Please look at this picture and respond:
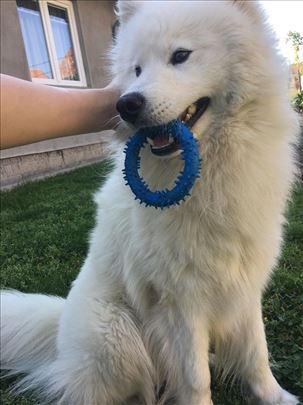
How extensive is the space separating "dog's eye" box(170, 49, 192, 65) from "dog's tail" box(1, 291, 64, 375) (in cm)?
143

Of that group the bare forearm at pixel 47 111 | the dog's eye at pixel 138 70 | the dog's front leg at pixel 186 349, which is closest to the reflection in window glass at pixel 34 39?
the bare forearm at pixel 47 111

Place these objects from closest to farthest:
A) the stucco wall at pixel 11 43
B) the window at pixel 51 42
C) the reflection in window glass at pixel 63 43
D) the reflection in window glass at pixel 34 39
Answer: the stucco wall at pixel 11 43 < the reflection in window glass at pixel 34 39 < the window at pixel 51 42 < the reflection in window glass at pixel 63 43

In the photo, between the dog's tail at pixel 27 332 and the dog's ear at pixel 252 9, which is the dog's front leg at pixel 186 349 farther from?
the dog's ear at pixel 252 9

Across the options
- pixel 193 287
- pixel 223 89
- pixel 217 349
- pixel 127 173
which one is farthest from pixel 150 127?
pixel 217 349

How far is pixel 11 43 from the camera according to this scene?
23.9ft

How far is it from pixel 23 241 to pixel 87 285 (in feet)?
7.44

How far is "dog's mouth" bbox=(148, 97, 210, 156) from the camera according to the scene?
70.2 inches

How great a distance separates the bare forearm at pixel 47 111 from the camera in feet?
5.84

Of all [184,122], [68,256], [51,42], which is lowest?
[68,256]

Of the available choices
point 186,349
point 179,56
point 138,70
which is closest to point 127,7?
point 138,70

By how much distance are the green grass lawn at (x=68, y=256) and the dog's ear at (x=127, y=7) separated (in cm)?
81

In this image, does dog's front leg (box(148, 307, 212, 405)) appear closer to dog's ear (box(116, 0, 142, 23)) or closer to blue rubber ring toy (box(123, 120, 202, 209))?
blue rubber ring toy (box(123, 120, 202, 209))

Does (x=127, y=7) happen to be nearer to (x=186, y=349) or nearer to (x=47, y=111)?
(x=47, y=111)

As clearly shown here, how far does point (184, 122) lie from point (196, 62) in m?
Answer: 0.25
